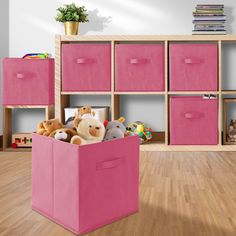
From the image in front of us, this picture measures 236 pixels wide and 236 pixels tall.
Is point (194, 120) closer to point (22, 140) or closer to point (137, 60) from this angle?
point (137, 60)

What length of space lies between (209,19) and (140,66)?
63cm

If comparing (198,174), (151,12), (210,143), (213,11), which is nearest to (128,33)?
(151,12)

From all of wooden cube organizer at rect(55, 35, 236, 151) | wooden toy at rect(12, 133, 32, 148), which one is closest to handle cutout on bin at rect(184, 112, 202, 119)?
wooden cube organizer at rect(55, 35, 236, 151)

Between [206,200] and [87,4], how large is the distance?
2120 millimetres

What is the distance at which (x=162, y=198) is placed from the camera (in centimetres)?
172

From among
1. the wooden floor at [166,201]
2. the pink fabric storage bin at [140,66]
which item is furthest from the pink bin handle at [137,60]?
the wooden floor at [166,201]

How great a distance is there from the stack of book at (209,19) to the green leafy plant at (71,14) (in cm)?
84

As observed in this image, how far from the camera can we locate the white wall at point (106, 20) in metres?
3.23

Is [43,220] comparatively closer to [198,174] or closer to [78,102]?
[198,174]

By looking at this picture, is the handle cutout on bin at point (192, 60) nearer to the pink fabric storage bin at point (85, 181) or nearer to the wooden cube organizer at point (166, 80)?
the wooden cube organizer at point (166, 80)

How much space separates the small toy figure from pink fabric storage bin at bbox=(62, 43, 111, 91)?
37 centimetres

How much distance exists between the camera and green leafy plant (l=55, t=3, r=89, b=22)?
10.0 ft

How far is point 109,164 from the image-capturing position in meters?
1.39

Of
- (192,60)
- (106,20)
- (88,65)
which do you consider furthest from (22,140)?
(192,60)
